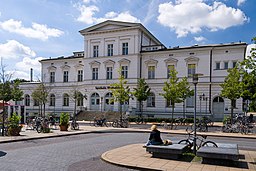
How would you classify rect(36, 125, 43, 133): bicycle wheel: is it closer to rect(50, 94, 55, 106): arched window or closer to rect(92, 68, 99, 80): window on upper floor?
rect(92, 68, 99, 80): window on upper floor

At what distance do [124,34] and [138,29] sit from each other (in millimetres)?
2641

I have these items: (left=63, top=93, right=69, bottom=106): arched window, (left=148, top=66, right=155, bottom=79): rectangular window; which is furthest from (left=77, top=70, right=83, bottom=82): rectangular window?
(left=148, top=66, right=155, bottom=79): rectangular window

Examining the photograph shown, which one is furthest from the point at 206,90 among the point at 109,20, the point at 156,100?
the point at 109,20

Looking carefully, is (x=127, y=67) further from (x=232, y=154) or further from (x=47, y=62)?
(x=232, y=154)

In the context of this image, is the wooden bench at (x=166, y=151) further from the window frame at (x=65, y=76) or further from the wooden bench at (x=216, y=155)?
the window frame at (x=65, y=76)

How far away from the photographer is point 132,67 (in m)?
42.8

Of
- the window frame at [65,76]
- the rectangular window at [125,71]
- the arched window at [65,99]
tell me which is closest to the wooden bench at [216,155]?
the rectangular window at [125,71]

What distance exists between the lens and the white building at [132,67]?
3788cm

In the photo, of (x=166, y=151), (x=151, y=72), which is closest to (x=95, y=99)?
(x=151, y=72)

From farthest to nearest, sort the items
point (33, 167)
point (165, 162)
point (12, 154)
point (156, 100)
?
1. point (156, 100)
2. point (12, 154)
3. point (165, 162)
4. point (33, 167)

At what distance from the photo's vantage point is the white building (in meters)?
37.9

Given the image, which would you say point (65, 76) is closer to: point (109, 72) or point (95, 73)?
point (95, 73)

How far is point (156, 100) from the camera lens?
41.3m

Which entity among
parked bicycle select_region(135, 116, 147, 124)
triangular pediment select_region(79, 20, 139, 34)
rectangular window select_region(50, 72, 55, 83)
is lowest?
parked bicycle select_region(135, 116, 147, 124)
